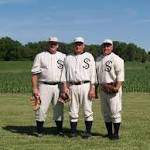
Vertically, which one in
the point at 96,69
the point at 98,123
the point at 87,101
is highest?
the point at 96,69

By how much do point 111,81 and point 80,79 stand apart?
2.10 feet

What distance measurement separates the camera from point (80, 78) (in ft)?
→ 33.6

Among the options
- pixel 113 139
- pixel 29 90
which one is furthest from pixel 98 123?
pixel 29 90

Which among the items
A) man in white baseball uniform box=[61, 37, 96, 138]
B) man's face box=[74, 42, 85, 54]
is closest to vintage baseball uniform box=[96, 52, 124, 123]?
man in white baseball uniform box=[61, 37, 96, 138]

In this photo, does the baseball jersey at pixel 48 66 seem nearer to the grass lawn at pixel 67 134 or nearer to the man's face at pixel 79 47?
the man's face at pixel 79 47

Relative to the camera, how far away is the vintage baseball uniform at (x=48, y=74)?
10.6m

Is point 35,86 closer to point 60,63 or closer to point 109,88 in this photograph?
point 60,63

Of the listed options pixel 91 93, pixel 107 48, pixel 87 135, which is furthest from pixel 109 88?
pixel 87 135

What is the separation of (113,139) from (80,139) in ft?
2.23

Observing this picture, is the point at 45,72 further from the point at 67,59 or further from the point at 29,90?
the point at 29,90

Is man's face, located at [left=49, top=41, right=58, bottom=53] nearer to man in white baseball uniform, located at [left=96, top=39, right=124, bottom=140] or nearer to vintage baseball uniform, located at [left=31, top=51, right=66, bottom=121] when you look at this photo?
vintage baseball uniform, located at [left=31, top=51, right=66, bottom=121]

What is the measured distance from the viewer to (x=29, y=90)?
2861 centimetres

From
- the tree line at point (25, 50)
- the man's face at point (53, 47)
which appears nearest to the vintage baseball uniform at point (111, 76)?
the man's face at point (53, 47)

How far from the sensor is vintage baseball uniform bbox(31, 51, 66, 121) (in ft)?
34.8
